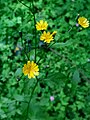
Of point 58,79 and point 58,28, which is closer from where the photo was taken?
point 58,79

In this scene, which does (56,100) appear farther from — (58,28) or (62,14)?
(62,14)

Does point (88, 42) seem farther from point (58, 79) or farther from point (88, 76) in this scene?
point (58, 79)

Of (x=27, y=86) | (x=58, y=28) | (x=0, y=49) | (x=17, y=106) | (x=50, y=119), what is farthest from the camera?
(x=58, y=28)

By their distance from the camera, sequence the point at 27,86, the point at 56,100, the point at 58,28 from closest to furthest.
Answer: the point at 27,86
the point at 56,100
the point at 58,28

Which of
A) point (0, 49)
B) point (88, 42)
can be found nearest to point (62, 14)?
point (88, 42)

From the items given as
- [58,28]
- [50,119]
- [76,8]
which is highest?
[76,8]

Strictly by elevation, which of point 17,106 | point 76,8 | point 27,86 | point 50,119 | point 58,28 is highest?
point 76,8

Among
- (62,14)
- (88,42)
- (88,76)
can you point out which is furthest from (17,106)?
(62,14)

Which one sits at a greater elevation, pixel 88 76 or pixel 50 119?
pixel 88 76

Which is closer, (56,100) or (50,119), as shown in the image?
(50,119)
